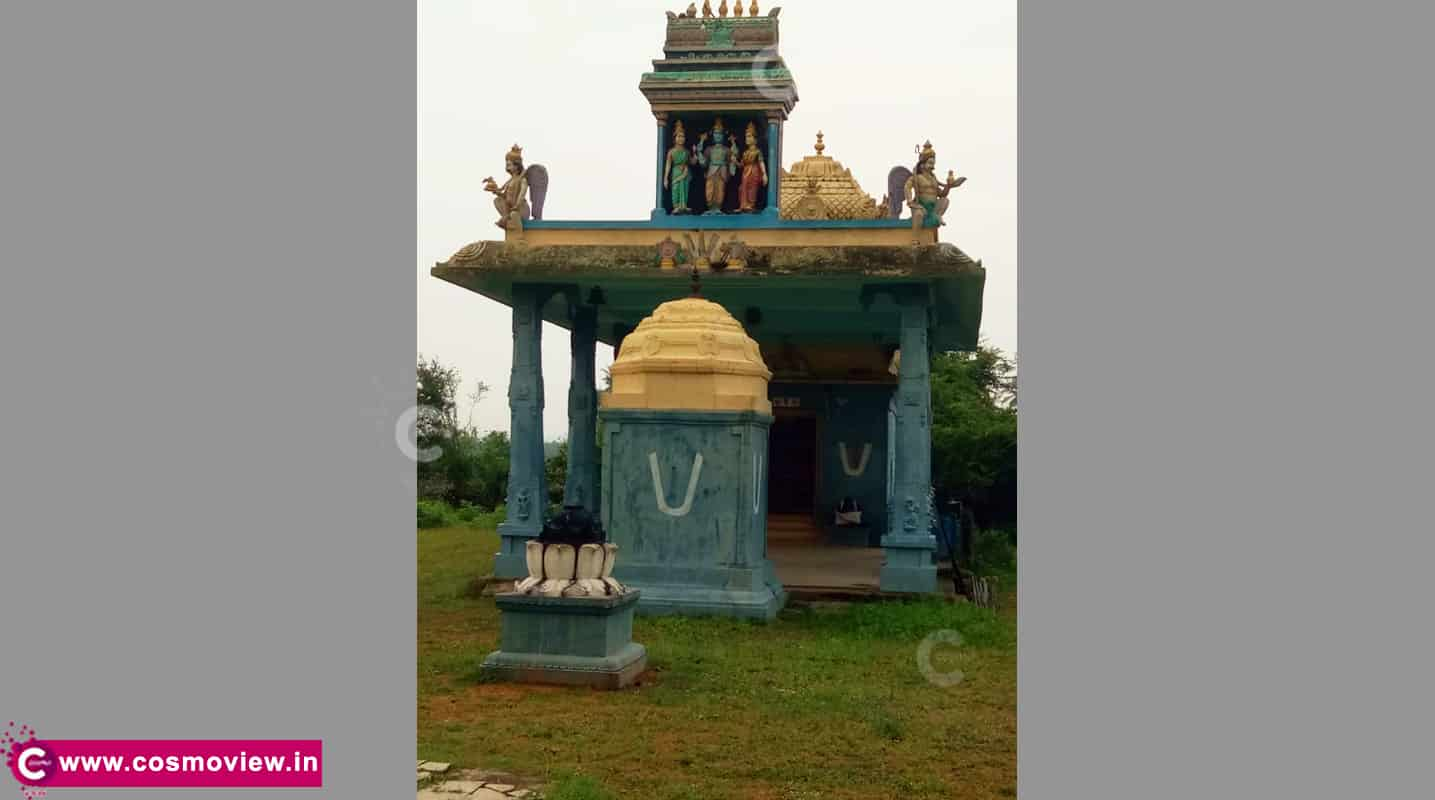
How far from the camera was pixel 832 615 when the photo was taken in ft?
40.2

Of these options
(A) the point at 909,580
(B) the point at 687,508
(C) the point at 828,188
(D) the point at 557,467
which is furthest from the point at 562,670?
(D) the point at 557,467

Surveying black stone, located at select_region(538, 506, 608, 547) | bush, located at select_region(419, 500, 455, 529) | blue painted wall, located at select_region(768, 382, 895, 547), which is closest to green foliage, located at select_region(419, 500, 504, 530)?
bush, located at select_region(419, 500, 455, 529)

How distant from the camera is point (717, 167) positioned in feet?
52.0

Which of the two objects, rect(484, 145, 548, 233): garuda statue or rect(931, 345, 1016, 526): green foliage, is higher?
rect(484, 145, 548, 233): garuda statue

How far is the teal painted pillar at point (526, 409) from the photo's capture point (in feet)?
49.9

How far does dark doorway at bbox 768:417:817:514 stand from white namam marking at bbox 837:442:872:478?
0.49m

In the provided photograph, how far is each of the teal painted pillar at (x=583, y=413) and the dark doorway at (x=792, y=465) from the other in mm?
4249

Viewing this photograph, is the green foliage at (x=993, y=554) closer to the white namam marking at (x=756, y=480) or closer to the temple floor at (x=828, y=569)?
the temple floor at (x=828, y=569)

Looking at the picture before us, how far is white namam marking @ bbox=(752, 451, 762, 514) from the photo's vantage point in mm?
11805

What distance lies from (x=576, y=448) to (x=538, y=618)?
9.40 m

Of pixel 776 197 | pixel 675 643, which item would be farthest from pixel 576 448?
pixel 675 643
